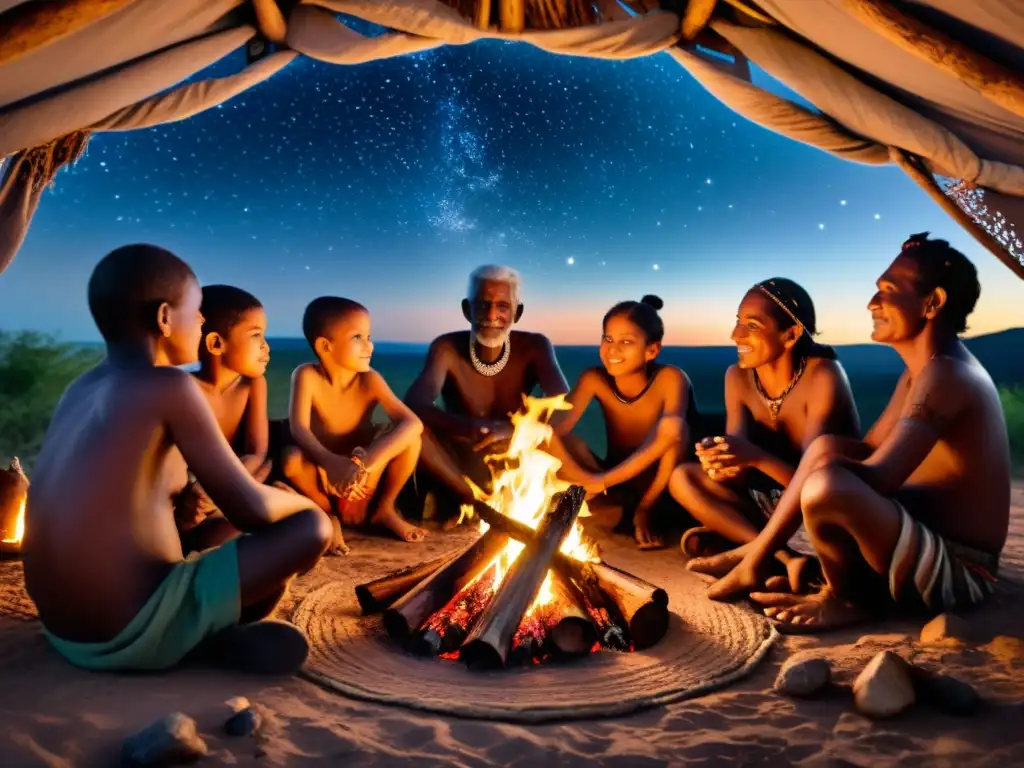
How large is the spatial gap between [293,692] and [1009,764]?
2.36 m

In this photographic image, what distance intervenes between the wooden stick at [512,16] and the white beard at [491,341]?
2226mm

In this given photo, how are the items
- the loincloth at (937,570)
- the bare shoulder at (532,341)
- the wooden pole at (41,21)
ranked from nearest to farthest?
the wooden pole at (41,21) → the loincloth at (937,570) → the bare shoulder at (532,341)

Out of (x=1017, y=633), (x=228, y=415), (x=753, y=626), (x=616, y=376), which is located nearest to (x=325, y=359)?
(x=228, y=415)

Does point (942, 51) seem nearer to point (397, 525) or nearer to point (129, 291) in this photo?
point (129, 291)

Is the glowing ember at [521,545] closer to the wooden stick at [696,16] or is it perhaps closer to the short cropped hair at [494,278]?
the short cropped hair at [494,278]

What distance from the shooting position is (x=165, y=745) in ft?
7.35

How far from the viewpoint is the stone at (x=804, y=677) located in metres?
2.89

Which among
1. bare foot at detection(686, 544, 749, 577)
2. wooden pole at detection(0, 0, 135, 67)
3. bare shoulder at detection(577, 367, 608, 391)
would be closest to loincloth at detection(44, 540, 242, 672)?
wooden pole at detection(0, 0, 135, 67)

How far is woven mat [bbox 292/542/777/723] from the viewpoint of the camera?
2.80 metres

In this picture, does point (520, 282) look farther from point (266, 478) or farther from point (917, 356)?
point (917, 356)

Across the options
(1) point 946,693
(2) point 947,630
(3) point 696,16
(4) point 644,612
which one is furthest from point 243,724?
(3) point 696,16

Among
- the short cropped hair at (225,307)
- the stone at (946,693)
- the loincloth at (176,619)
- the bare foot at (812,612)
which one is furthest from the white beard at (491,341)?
the stone at (946,693)

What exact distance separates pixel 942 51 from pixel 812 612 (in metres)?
2.59

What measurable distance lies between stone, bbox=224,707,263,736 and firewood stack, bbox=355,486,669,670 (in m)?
0.93
